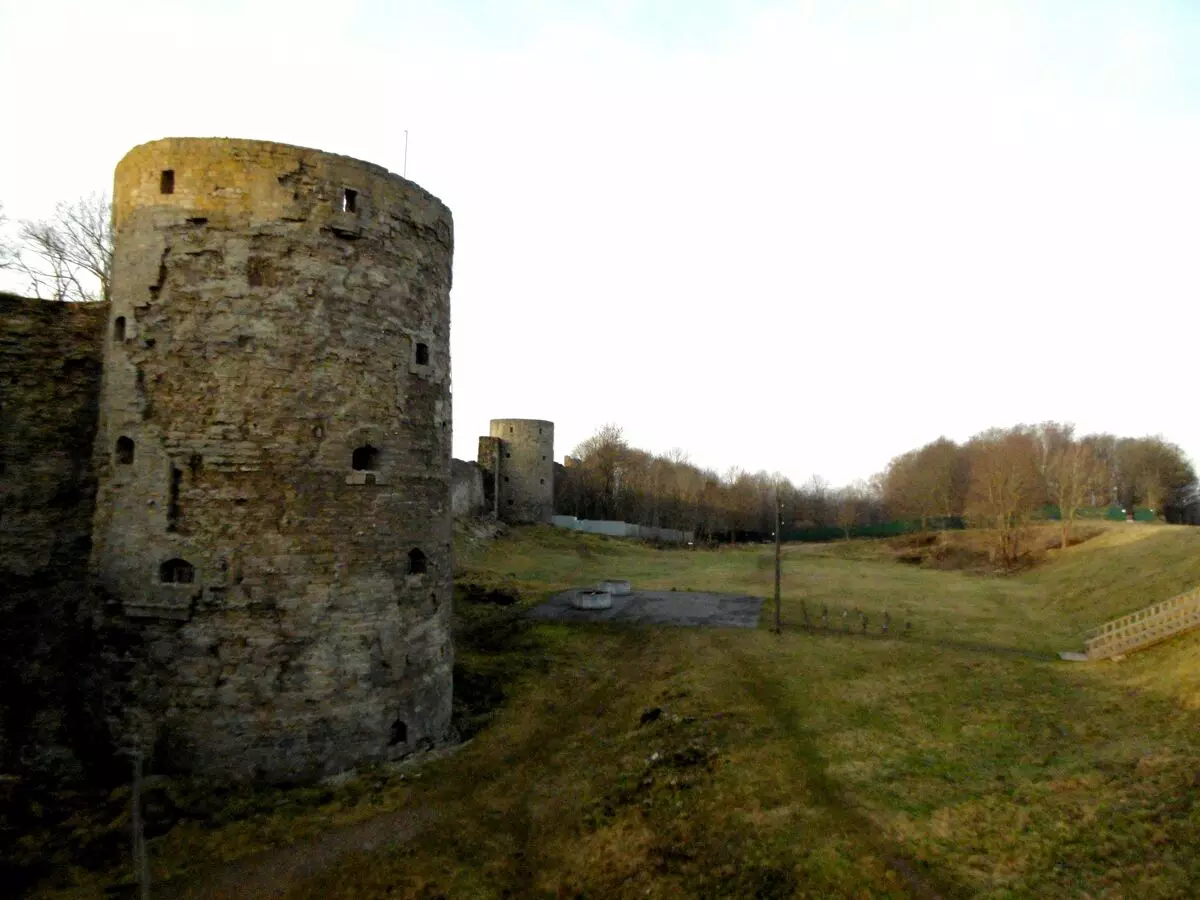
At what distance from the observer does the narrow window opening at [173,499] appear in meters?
11.9

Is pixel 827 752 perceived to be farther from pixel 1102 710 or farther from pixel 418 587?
pixel 418 587

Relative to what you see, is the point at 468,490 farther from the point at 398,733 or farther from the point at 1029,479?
the point at 1029,479

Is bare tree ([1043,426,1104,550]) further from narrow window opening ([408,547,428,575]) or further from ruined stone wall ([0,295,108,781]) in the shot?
ruined stone wall ([0,295,108,781])

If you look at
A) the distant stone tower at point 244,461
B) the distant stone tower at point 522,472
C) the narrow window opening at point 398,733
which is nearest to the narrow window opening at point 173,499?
the distant stone tower at point 244,461

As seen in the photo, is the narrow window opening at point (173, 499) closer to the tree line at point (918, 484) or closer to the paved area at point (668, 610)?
the paved area at point (668, 610)

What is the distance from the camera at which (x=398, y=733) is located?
13.2 meters

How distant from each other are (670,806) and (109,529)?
10.6 meters

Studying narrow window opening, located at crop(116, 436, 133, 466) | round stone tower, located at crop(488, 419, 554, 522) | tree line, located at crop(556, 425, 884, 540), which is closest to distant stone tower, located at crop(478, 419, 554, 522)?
round stone tower, located at crop(488, 419, 554, 522)

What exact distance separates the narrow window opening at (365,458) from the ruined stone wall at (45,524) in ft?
15.1

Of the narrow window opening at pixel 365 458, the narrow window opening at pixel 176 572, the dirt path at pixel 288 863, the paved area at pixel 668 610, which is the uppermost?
the narrow window opening at pixel 365 458

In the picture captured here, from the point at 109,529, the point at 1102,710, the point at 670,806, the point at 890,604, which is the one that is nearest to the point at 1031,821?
the point at 670,806

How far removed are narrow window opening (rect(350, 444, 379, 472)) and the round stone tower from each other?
39.3 meters

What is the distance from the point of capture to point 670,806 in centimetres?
1149

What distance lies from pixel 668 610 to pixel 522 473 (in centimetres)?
2670
